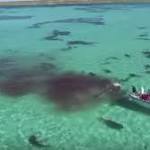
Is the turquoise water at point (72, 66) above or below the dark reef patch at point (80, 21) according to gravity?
above

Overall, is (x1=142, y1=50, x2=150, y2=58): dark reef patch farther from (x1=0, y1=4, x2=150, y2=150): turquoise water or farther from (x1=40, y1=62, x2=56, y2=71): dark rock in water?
(x1=40, y1=62, x2=56, y2=71): dark rock in water

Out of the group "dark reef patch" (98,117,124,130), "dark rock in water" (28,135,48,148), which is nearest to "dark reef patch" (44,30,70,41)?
"dark reef patch" (98,117,124,130)

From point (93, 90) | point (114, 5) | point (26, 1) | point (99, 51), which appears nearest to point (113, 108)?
point (93, 90)

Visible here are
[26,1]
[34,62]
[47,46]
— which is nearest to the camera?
[34,62]

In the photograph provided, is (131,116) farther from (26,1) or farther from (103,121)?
(26,1)

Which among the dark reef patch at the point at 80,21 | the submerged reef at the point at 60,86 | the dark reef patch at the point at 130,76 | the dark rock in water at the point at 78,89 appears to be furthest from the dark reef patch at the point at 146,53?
the dark reef patch at the point at 80,21

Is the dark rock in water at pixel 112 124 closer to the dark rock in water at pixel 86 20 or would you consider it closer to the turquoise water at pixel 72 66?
the turquoise water at pixel 72 66

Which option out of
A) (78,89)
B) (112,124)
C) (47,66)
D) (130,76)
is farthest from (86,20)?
(112,124)

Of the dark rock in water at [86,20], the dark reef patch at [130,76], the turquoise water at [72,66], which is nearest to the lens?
the turquoise water at [72,66]
